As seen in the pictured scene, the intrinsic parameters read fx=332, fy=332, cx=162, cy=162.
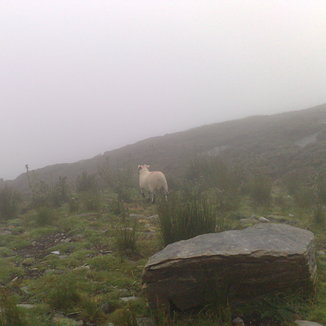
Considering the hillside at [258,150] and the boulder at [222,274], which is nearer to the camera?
the boulder at [222,274]

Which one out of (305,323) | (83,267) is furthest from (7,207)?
(305,323)

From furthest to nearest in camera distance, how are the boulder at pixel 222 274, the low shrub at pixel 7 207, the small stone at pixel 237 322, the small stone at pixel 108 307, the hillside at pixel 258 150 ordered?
the hillside at pixel 258 150, the low shrub at pixel 7 207, the small stone at pixel 108 307, the boulder at pixel 222 274, the small stone at pixel 237 322

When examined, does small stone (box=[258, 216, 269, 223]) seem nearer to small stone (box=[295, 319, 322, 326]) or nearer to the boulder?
the boulder

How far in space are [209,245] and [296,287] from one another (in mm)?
1145

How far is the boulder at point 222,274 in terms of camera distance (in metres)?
3.84

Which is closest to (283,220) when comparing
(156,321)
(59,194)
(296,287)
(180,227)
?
(180,227)

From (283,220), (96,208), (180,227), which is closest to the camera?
(180,227)

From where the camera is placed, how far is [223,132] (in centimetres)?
2881

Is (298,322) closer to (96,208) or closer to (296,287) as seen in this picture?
(296,287)

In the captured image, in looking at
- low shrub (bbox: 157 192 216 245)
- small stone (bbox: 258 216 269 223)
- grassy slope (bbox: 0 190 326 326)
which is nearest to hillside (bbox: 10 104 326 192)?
small stone (bbox: 258 216 269 223)

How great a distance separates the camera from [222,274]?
3.86m

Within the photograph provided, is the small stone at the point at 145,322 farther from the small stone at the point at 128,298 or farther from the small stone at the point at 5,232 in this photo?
the small stone at the point at 5,232

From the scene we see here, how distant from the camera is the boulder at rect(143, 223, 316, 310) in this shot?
3.84m

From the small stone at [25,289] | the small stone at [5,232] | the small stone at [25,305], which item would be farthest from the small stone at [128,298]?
the small stone at [5,232]
